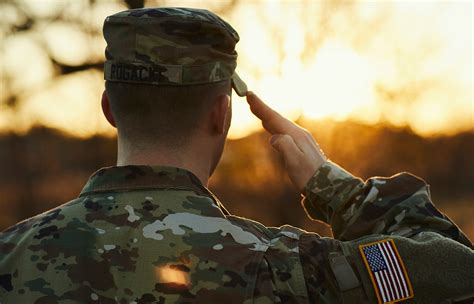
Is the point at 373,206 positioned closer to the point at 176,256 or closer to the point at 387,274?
the point at 387,274

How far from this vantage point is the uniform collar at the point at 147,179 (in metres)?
2.20

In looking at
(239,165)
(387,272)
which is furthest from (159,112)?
(239,165)

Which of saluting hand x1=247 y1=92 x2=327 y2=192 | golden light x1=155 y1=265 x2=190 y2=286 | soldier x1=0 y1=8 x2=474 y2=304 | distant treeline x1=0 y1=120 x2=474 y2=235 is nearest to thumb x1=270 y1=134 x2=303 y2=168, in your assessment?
saluting hand x1=247 y1=92 x2=327 y2=192

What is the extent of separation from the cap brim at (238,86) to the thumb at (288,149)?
10.3 inches

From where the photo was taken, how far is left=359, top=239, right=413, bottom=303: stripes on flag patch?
6.96ft

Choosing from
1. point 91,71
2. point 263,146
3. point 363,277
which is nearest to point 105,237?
point 363,277

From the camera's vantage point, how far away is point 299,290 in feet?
6.88

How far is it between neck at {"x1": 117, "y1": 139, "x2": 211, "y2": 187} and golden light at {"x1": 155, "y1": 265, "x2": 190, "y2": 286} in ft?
0.92

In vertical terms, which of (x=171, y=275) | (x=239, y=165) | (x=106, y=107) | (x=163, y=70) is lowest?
(x=239, y=165)

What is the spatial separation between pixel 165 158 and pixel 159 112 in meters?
0.12

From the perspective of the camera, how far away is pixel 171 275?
6.89 ft

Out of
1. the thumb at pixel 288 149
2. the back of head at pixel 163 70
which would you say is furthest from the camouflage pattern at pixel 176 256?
the thumb at pixel 288 149

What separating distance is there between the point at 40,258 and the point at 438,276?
1.00 m

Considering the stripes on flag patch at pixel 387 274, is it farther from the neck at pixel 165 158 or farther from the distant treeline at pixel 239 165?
the distant treeline at pixel 239 165
